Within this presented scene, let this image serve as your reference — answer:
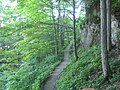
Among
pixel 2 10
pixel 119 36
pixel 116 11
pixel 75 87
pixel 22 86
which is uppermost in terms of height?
pixel 2 10

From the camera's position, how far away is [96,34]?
1556 centimetres

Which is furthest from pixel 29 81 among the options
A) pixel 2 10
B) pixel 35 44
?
pixel 2 10

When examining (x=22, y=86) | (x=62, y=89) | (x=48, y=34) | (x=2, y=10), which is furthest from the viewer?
(x=2, y=10)

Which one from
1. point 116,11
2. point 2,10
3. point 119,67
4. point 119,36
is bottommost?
point 119,67

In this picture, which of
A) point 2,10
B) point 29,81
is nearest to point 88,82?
point 29,81

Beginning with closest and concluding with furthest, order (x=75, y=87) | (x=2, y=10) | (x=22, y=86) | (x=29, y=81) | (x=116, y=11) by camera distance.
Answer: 1. (x=75, y=87)
2. (x=116, y=11)
3. (x=22, y=86)
4. (x=29, y=81)
5. (x=2, y=10)

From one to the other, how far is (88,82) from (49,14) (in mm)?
15978

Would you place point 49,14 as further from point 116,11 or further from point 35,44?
point 116,11

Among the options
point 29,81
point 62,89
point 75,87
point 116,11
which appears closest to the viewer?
point 75,87

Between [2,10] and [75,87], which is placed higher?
[2,10]

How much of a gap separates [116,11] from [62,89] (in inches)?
227

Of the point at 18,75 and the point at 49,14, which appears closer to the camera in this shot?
the point at 18,75

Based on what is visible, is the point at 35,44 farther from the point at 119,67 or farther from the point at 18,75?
the point at 119,67

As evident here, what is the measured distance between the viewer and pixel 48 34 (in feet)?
75.8
